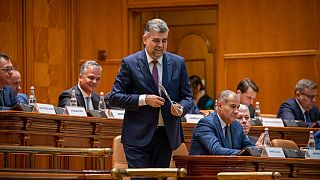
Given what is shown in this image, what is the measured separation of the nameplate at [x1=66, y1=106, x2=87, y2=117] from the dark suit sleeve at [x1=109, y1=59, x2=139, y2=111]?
2.18 meters

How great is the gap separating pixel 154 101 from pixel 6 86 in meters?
3.19

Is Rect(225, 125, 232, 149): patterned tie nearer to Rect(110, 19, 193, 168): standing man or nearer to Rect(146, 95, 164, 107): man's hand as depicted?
Rect(110, 19, 193, 168): standing man

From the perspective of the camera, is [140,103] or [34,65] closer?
[140,103]

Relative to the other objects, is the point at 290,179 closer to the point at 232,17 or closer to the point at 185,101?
the point at 185,101

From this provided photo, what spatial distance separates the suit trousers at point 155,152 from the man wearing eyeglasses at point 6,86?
8.69ft

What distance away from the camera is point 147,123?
551 centimetres

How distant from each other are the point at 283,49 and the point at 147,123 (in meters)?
6.33

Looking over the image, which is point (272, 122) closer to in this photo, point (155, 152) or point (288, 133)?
point (288, 133)

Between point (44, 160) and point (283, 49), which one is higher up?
point (283, 49)

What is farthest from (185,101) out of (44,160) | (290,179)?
(44,160)

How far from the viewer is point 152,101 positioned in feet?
17.6

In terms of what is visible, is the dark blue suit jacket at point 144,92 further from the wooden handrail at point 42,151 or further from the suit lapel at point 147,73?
the wooden handrail at point 42,151

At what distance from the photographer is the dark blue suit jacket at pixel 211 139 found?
6.41 m

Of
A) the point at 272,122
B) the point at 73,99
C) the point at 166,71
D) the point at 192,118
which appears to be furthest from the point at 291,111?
the point at 166,71
